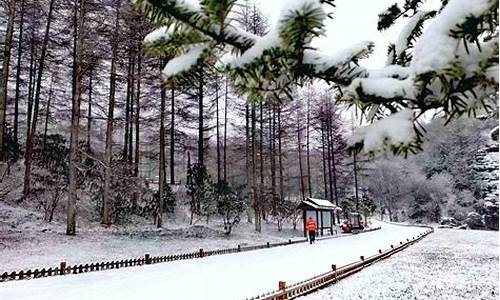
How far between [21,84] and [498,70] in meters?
34.3

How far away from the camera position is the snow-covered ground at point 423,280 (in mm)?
9453

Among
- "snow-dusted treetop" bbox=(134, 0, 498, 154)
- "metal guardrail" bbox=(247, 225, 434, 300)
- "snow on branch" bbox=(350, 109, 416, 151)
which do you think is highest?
"snow-dusted treetop" bbox=(134, 0, 498, 154)

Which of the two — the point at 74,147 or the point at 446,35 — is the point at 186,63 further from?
the point at 74,147

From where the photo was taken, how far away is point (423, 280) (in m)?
11.4

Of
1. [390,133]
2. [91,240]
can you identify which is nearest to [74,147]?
[91,240]

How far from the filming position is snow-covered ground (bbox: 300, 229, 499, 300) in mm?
9453

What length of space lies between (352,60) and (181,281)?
33.5 feet

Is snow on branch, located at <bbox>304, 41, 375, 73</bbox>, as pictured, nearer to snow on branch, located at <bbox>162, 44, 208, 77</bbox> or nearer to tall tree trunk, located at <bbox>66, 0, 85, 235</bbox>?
snow on branch, located at <bbox>162, 44, 208, 77</bbox>

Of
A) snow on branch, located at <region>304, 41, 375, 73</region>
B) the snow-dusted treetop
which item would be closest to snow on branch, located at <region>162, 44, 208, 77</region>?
the snow-dusted treetop

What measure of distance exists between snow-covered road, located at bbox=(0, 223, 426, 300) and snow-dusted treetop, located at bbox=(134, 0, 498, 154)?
821 centimetres

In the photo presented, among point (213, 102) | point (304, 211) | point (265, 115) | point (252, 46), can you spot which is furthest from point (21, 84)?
point (252, 46)

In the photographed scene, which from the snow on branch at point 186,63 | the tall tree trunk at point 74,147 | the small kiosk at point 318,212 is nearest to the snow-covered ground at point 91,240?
the tall tree trunk at point 74,147

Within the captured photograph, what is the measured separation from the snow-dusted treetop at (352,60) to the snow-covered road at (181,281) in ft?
26.9

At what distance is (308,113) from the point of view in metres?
38.8
